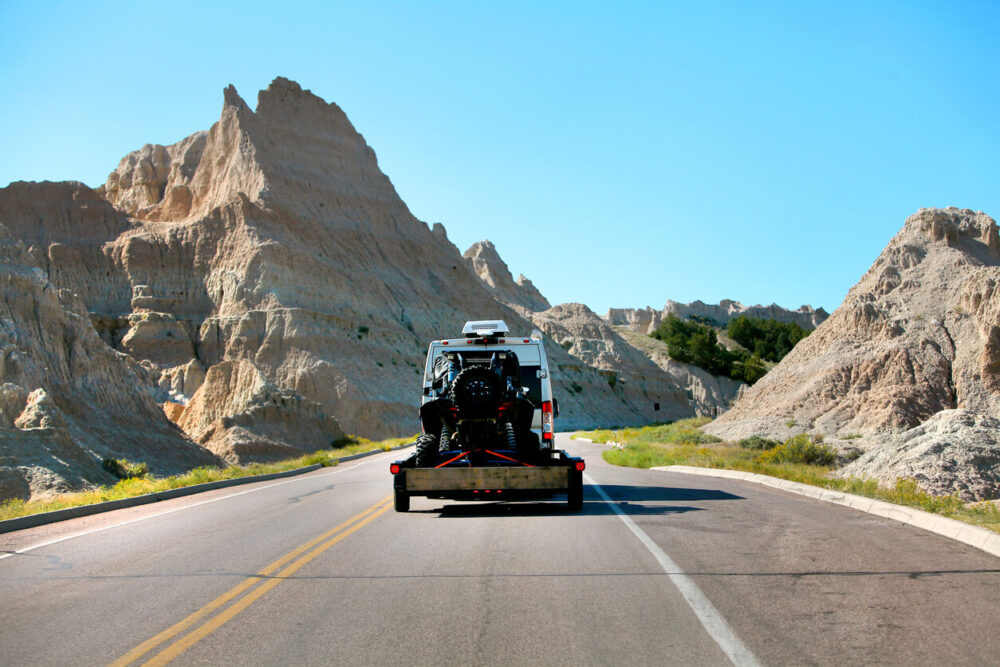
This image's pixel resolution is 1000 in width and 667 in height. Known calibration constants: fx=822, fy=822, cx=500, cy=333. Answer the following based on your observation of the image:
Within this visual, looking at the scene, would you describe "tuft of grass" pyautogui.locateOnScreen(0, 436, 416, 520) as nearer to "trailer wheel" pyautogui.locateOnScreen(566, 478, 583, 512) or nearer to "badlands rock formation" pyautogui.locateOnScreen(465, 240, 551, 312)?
"trailer wheel" pyautogui.locateOnScreen(566, 478, 583, 512)

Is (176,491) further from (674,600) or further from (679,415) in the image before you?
(679,415)

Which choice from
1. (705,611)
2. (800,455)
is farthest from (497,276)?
(705,611)

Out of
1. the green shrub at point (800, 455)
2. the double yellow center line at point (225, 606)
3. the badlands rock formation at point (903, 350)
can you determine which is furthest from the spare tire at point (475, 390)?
the badlands rock formation at point (903, 350)

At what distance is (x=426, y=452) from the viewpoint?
1298cm

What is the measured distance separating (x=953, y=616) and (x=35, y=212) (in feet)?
277

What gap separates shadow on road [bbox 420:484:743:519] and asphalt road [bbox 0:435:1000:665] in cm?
59

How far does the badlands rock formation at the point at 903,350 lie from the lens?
97.5ft

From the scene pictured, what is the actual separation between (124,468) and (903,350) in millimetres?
28332

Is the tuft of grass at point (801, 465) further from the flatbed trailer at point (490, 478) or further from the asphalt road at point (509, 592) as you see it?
the flatbed trailer at point (490, 478)

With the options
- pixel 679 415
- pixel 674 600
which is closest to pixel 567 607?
pixel 674 600

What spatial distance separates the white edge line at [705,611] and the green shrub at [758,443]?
20858mm

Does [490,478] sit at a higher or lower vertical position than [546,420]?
lower

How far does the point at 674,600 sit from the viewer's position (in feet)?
21.0

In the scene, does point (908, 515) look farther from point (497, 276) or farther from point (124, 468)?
point (497, 276)
